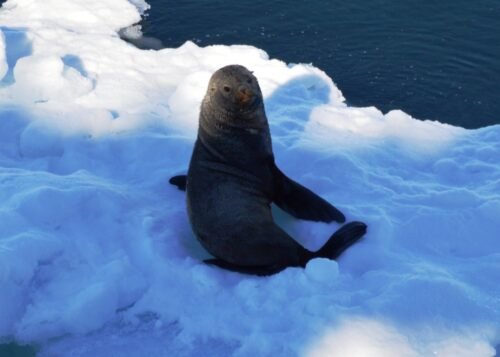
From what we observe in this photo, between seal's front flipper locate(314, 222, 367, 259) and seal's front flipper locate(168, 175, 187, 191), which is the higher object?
seal's front flipper locate(314, 222, 367, 259)

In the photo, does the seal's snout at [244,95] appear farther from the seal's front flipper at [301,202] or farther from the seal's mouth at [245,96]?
the seal's front flipper at [301,202]

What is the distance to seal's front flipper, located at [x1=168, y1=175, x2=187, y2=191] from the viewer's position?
5.07 meters

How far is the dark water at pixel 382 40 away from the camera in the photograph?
8070mm

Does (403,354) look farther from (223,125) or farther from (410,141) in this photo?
(410,141)

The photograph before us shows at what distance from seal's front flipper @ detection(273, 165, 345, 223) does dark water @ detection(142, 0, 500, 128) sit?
139 inches

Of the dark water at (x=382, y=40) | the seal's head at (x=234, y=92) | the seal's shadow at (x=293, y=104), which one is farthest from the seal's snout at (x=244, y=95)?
the dark water at (x=382, y=40)

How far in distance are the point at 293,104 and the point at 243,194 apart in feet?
8.60

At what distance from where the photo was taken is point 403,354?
3.40 meters

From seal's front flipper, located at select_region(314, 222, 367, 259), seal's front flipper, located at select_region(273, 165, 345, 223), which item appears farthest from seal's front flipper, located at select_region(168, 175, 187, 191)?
seal's front flipper, located at select_region(314, 222, 367, 259)

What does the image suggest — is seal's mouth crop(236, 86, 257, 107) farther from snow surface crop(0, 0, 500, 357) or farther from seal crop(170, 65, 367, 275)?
snow surface crop(0, 0, 500, 357)

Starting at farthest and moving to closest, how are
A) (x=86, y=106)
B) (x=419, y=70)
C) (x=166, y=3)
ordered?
1. (x=166, y=3)
2. (x=419, y=70)
3. (x=86, y=106)

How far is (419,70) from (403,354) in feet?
18.8

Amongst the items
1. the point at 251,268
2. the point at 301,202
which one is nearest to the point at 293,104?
the point at 301,202

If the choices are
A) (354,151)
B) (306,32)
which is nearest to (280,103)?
(354,151)
